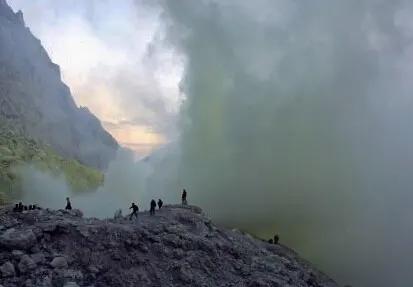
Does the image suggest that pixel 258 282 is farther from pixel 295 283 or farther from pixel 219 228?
pixel 219 228

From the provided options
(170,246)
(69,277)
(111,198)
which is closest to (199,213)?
(170,246)

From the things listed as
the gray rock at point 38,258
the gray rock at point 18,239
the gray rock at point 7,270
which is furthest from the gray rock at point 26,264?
the gray rock at point 18,239

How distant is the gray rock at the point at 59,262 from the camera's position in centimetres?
3572

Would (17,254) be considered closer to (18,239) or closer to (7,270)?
(18,239)

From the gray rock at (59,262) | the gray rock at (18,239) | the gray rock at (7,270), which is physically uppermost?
the gray rock at (18,239)

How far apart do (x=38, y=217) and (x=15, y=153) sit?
14969cm

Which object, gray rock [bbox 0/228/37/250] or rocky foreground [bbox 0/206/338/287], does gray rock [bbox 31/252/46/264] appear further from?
gray rock [bbox 0/228/37/250]

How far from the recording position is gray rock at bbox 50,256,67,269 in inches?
1406

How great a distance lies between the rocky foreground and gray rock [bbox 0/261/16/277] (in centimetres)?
6

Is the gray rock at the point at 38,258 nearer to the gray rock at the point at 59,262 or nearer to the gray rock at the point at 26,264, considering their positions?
the gray rock at the point at 26,264

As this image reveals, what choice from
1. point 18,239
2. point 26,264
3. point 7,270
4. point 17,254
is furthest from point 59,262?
point 18,239

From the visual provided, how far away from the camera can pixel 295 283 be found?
4488cm

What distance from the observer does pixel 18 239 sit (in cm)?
3725

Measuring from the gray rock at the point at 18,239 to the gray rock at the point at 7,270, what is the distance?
2.37m
